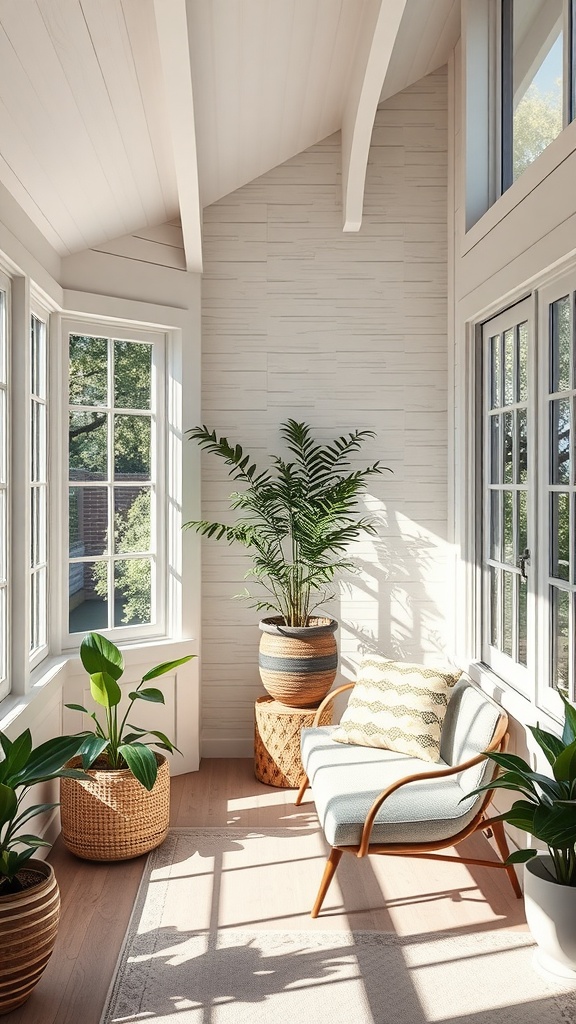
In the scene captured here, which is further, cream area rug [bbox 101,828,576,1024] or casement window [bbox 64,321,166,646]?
casement window [bbox 64,321,166,646]

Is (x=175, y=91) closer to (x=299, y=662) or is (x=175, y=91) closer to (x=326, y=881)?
(x=299, y=662)

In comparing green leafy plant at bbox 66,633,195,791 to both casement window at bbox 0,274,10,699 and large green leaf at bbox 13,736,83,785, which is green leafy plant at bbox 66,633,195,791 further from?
large green leaf at bbox 13,736,83,785

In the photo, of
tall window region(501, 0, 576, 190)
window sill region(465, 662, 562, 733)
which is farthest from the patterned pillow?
tall window region(501, 0, 576, 190)

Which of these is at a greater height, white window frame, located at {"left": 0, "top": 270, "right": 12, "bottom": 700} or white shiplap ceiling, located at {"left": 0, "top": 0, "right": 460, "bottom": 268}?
white shiplap ceiling, located at {"left": 0, "top": 0, "right": 460, "bottom": 268}

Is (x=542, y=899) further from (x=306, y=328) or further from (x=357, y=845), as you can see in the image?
(x=306, y=328)

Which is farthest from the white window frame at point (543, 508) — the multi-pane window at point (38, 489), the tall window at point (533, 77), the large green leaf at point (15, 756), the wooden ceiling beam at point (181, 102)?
the multi-pane window at point (38, 489)

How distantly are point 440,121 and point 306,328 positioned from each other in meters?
1.36

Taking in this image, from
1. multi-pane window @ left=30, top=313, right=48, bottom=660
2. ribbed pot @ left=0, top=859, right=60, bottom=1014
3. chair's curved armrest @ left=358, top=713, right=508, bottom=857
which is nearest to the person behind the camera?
ribbed pot @ left=0, top=859, right=60, bottom=1014

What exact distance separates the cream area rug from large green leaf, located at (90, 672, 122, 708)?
70 centimetres

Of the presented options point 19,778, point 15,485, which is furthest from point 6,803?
point 15,485

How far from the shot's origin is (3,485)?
319 centimetres

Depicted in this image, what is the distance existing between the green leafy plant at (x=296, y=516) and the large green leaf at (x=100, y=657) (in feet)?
3.05

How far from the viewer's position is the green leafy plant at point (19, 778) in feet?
7.95

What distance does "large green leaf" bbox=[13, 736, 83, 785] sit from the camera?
8.25 ft
